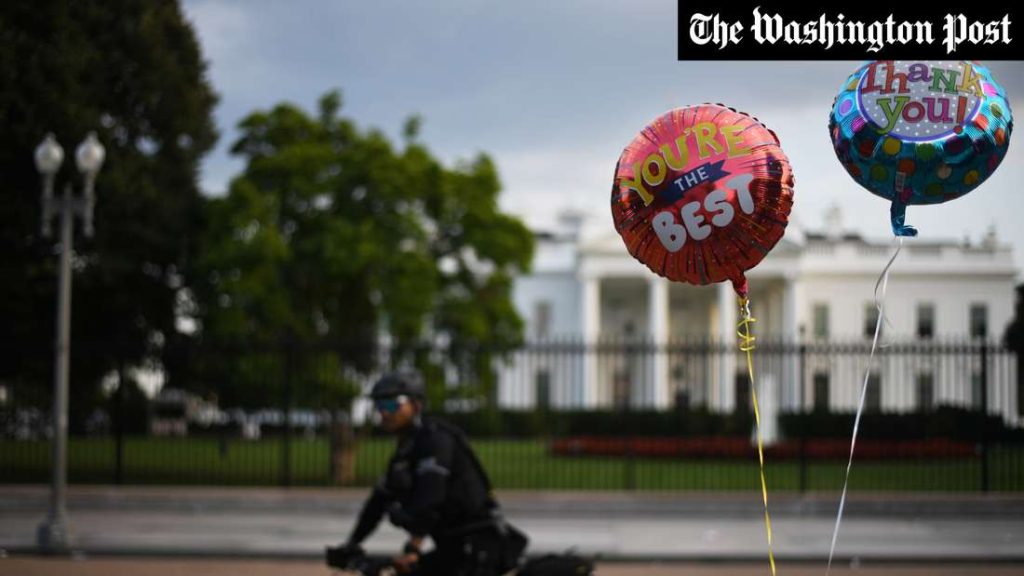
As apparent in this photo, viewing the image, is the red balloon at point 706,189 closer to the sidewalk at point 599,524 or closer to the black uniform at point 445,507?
the black uniform at point 445,507

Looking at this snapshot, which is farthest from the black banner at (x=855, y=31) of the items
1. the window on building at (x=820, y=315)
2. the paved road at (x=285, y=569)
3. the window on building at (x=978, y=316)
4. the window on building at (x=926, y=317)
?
the window on building at (x=820, y=315)

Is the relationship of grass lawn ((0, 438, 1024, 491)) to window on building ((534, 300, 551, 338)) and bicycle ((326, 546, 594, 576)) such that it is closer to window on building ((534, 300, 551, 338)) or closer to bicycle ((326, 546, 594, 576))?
bicycle ((326, 546, 594, 576))

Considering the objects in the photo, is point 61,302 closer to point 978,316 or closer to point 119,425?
point 119,425

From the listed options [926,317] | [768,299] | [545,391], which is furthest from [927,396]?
[768,299]

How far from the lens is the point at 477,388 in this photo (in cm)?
2309

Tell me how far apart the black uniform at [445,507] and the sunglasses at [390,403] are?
0.13 meters

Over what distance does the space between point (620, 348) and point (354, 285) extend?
823 centimetres

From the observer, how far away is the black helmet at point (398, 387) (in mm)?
5480

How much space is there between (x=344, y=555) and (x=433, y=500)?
0.43 m

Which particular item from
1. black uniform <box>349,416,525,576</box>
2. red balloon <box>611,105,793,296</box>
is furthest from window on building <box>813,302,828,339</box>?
red balloon <box>611,105,793,296</box>

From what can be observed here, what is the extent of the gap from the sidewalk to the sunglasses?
7.41 m

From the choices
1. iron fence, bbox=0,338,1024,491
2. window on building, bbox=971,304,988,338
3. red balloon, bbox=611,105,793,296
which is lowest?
iron fence, bbox=0,338,1024,491

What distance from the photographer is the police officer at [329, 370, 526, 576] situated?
532cm

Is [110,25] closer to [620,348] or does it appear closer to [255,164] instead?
[255,164]
